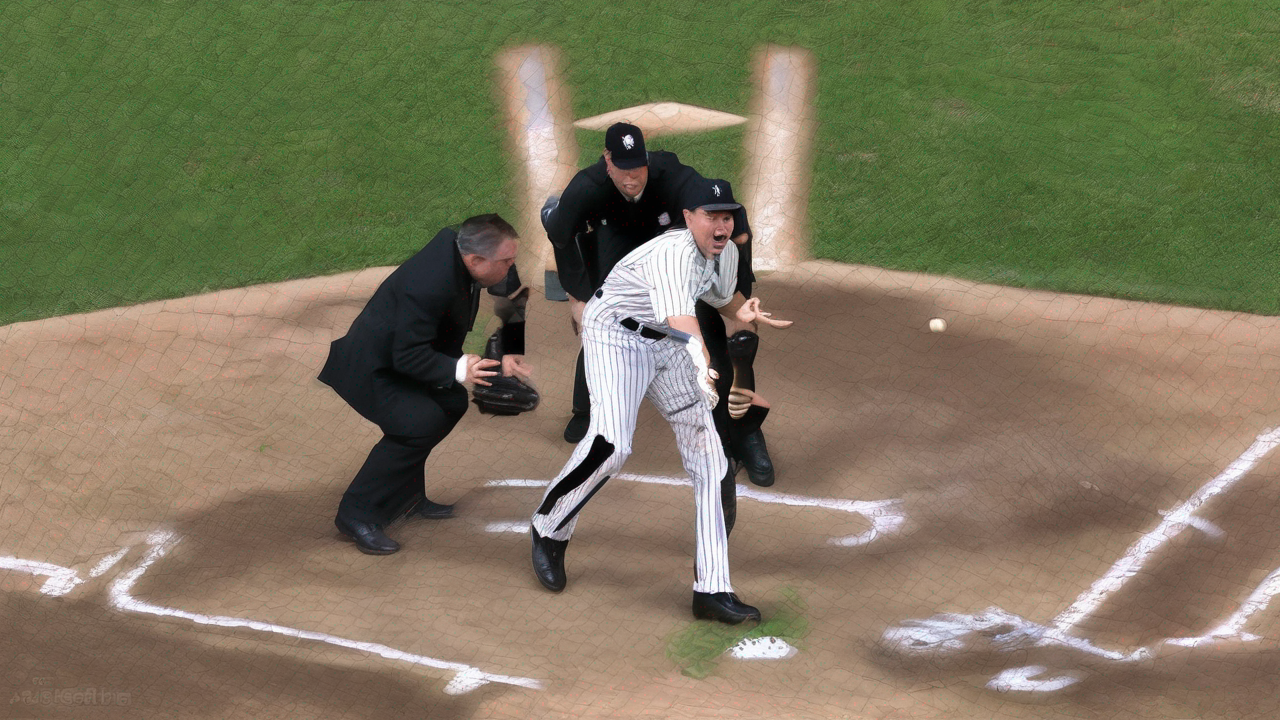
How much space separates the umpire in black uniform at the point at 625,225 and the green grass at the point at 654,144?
221 cm

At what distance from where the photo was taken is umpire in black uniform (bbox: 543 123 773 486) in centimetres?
518

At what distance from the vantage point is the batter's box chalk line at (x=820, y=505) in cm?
511

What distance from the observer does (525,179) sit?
25.8 feet

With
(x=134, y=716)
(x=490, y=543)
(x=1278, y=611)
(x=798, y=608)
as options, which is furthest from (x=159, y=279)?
(x=1278, y=611)

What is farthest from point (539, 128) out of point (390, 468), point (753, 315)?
point (753, 315)

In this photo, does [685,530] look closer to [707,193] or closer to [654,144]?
[707,193]

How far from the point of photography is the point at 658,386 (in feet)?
14.8

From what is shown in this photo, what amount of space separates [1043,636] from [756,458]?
1.54 meters

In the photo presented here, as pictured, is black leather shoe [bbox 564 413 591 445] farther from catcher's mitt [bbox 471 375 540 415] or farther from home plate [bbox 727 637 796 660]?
home plate [bbox 727 637 796 660]

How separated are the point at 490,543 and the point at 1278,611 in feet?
10.2

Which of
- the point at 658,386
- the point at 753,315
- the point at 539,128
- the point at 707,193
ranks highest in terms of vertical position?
the point at 707,193

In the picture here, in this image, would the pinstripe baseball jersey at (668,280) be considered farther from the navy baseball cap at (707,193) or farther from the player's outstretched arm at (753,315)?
the navy baseball cap at (707,193)

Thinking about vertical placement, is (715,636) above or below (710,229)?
below

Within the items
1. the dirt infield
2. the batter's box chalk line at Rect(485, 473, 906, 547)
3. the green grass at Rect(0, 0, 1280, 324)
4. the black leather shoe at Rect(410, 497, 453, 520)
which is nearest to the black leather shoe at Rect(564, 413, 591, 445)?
the dirt infield
